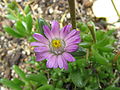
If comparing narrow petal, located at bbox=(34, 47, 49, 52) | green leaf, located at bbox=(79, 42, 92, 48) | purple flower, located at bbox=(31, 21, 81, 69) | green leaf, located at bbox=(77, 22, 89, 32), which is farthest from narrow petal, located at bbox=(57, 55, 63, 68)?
green leaf, located at bbox=(77, 22, 89, 32)

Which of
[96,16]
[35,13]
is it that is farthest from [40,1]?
[96,16]

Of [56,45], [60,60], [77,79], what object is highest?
[56,45]

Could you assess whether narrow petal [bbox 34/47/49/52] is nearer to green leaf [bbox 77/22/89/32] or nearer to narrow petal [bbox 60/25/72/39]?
narrow petal [bbox 60/25/72/39]

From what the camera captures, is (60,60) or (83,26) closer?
(60,60)

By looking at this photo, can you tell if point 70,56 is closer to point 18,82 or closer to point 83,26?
point 83,26

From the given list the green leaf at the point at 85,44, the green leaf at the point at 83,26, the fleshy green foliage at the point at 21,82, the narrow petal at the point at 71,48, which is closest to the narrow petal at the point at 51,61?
the narrow petal at the point at 71,48

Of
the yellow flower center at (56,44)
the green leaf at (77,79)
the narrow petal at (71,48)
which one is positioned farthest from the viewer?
the green leaf at (77,79)

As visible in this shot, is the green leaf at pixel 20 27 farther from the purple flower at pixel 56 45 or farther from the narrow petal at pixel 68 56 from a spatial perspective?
the narrow petal at pixel 68 56

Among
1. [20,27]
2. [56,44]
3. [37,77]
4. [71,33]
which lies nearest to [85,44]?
[56,44]
